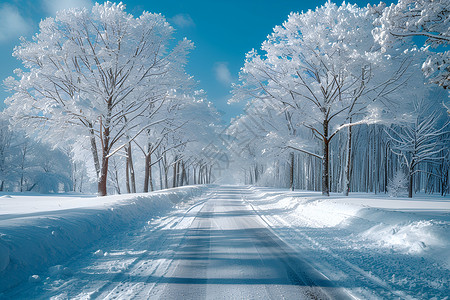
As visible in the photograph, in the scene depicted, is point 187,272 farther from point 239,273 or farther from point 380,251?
point 380,251

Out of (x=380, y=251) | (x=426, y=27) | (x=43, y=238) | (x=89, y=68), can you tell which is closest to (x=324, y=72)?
(x=426, y=27)

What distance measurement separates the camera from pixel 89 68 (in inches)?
536

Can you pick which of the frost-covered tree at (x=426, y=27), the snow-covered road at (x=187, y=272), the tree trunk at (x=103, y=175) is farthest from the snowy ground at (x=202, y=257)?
the tree trunk at (x=103, y=175)

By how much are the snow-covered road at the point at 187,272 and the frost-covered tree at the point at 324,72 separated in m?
10.7

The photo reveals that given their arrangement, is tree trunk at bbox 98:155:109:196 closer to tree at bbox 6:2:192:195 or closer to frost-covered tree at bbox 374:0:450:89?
tree at bbox 6:2:192:195

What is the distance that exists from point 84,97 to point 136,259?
1047 centimetres

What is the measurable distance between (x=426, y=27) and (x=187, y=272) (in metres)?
9.05

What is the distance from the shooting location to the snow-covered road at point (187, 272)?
2.97 meters

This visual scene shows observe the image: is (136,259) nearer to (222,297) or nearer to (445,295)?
(222,297)

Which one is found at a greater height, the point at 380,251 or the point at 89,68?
the point at 89,68

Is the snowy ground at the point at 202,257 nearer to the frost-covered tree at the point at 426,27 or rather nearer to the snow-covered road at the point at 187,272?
the snow-covered road at the point at 187,272

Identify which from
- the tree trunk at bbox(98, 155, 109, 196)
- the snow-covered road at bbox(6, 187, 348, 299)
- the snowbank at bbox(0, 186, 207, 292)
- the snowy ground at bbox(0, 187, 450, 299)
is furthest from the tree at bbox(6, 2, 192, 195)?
the snow-covered road at bbox(6, 187, 348, 299)

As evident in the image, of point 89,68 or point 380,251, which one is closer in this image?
point 380,251

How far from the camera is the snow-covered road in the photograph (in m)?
2.97
